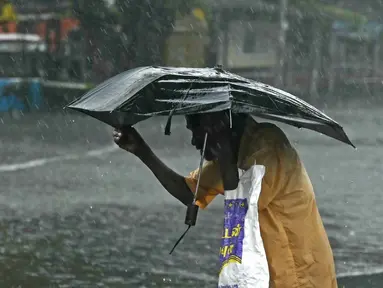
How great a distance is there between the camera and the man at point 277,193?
307 cm

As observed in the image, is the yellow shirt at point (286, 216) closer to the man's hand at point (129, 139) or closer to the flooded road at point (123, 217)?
the man's hand at point (129, 139)

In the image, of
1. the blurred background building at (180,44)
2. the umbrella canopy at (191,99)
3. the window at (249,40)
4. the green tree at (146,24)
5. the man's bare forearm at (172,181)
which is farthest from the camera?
the window at (249,40)

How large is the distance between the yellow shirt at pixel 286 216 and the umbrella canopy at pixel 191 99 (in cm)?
12

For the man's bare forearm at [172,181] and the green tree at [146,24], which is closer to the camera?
the man's bare forearm at [172,181]

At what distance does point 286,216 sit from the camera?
3121mm

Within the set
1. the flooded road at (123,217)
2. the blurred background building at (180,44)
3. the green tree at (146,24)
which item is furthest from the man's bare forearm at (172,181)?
the green tree at (146,24)

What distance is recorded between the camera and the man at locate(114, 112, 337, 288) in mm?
3072

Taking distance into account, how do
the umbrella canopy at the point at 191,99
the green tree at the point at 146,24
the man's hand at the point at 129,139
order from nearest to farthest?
the umbrella canopy at the point at 191,99 < the man's hand at the point at 129,139 < the green tree at the point at 146,24

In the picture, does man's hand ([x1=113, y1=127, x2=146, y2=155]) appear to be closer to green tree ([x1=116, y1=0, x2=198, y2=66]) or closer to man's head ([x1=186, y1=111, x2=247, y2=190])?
man's head ([x1=186, y1=111, x2=247, y2=190])

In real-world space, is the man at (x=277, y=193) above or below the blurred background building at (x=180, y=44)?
below

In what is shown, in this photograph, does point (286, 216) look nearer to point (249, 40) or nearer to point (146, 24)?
point (146, 24)

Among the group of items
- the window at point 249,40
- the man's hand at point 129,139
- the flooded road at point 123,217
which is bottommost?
the flooded road at point 123,217

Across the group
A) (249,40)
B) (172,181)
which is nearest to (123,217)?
(172,181)

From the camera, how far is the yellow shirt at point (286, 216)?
3068 millimetres
